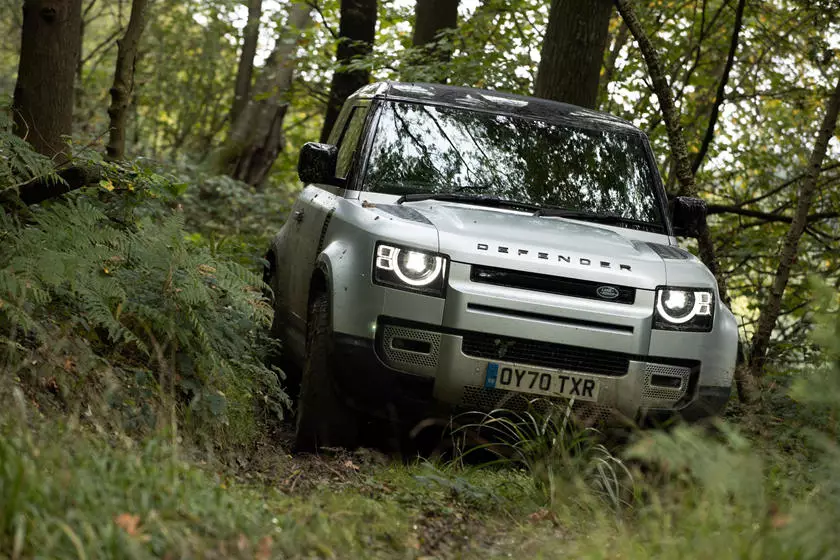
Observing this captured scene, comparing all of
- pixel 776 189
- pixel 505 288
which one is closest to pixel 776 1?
pixel 776 189

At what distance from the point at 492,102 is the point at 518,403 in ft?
7.50

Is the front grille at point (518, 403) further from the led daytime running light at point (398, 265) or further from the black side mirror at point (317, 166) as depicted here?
the black side mirror at point (317, 166)

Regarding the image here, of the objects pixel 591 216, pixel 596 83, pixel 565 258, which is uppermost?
pixel 596 83

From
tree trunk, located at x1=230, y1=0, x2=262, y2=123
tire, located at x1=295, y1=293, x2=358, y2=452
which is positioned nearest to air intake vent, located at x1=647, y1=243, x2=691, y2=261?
tire, located at x1=295, y1=293, x2=358, y2=452

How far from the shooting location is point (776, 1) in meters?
17.6

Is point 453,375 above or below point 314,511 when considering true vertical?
above

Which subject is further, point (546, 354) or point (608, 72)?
point (608, 72)

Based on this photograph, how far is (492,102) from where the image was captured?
6762 millimetres

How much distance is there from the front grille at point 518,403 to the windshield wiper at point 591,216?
4.06 feet

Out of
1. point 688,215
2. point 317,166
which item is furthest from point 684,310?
point 317,166

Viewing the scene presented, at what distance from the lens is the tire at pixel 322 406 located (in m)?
5.45

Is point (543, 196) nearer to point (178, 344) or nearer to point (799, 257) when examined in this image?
point (178, 344)

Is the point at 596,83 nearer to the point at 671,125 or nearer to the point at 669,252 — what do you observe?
the point at 671,125

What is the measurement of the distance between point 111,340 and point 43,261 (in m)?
0.74
